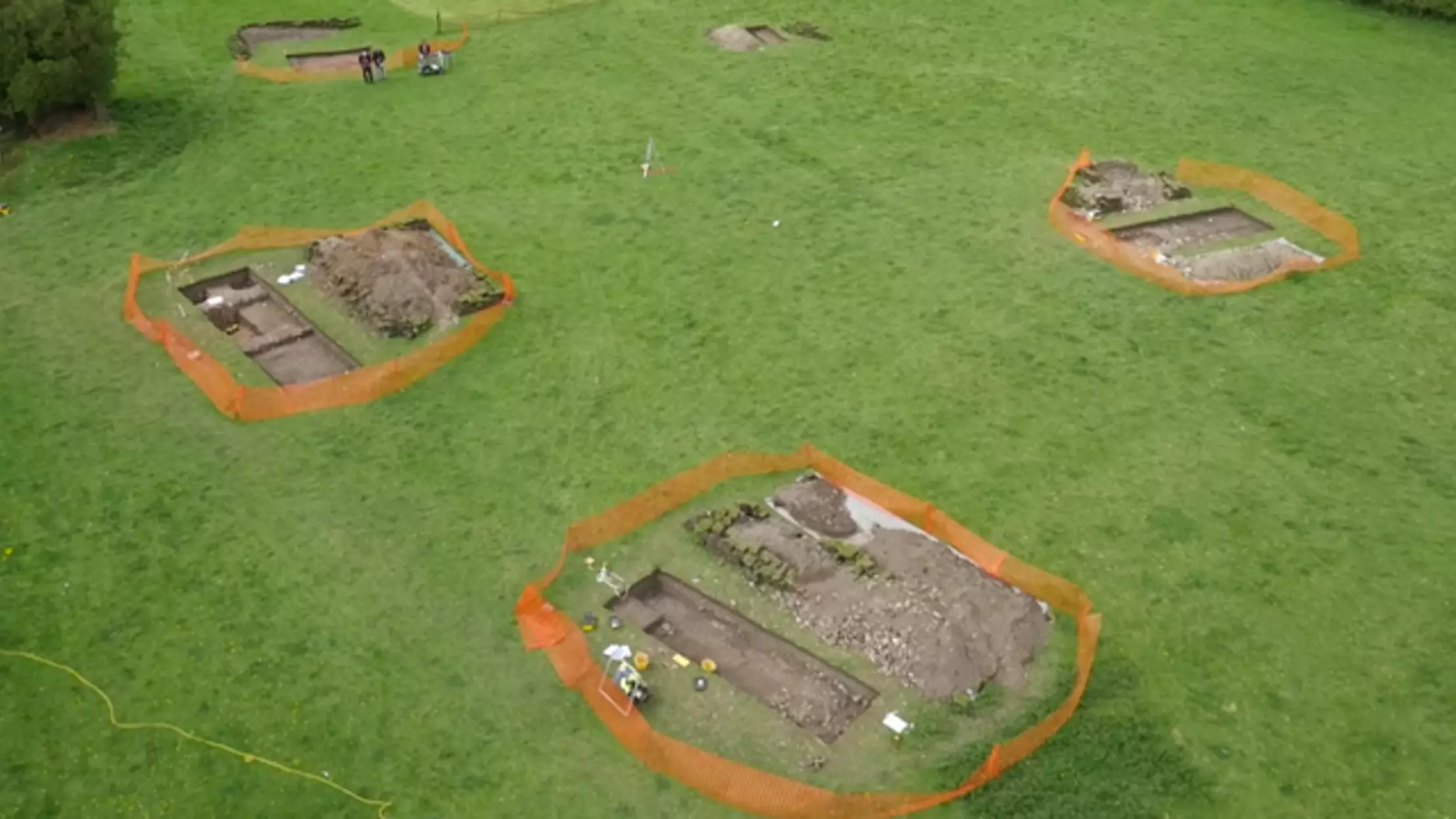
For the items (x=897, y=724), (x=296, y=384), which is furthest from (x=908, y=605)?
(x=296, y=384)

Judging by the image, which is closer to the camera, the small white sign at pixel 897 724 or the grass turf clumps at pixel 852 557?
the small white sign at pixel 897 724

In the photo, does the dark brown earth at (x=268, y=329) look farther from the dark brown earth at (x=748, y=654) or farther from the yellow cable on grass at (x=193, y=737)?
the dark brown earth at (x=748, y=654)

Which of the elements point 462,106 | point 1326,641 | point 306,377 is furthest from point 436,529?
point 462,106

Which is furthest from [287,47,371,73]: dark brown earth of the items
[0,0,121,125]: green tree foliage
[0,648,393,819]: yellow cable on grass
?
[0,648,393,819]: yellow cable on grass

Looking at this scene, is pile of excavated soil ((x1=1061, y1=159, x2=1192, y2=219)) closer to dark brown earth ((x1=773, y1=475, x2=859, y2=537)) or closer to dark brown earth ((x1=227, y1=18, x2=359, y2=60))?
dark brown earth ((x1=773, y1=475, x2=859, y2=537))

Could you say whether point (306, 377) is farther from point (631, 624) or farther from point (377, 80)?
point (377, 80)

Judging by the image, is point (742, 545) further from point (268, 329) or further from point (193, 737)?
point (268, 329)

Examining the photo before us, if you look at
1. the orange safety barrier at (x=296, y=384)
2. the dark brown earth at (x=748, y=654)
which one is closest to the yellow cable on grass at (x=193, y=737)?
the dark brown earth at (x=748, y=654)
